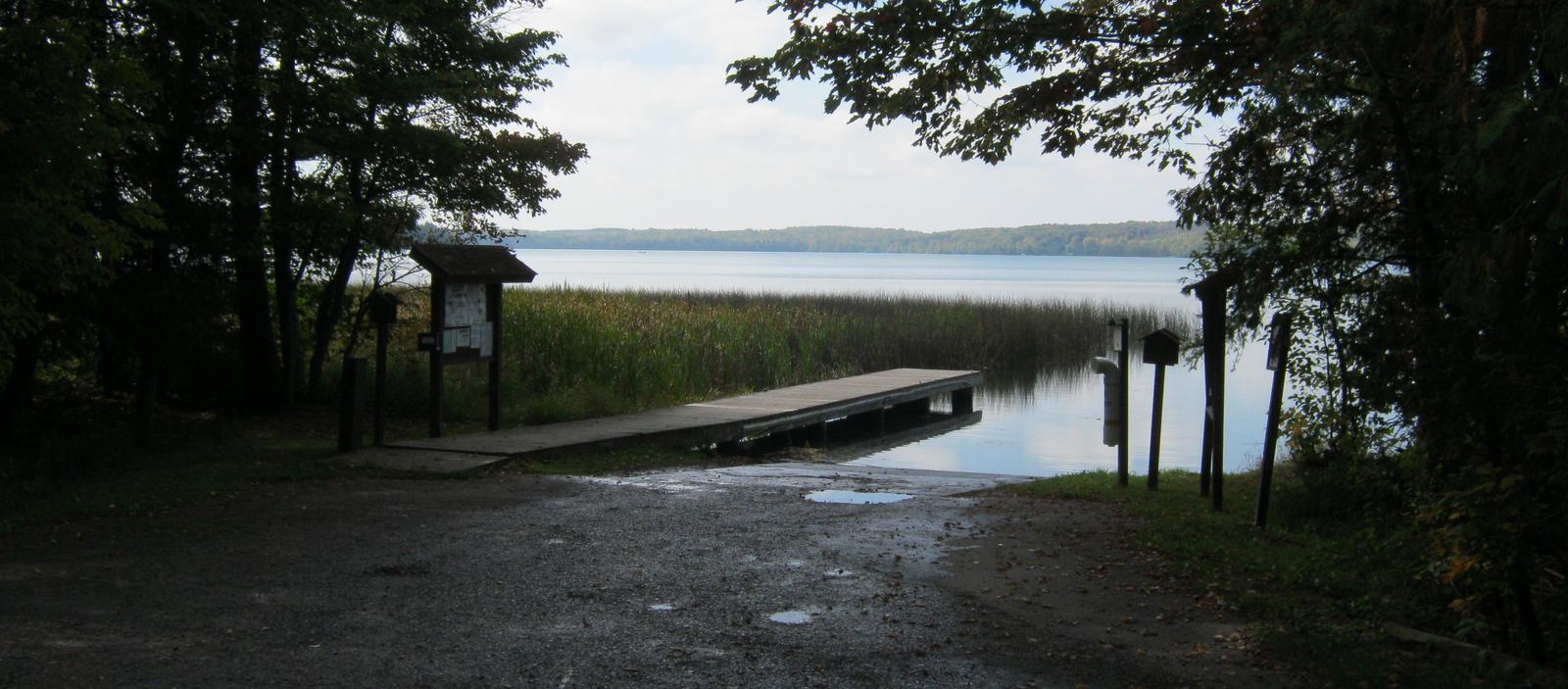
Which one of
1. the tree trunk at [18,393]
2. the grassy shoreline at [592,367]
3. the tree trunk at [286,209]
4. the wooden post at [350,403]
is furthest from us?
the tree trunk at [286,209]

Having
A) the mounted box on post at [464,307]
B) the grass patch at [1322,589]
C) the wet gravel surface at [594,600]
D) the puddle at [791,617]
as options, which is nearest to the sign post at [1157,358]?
the grass patch at [1322,589]

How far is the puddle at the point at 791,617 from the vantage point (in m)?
5.55

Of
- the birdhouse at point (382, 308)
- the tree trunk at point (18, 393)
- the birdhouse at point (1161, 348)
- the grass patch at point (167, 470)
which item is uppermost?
the birdhouse at point (382, 308)

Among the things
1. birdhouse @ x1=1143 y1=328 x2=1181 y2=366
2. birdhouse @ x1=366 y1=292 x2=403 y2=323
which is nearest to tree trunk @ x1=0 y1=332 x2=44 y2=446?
birdhouse @ x1=366 y1=292 x2=403 y2=323

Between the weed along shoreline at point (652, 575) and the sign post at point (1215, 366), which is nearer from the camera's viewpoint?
the weed along shoreline at point (652, 575)

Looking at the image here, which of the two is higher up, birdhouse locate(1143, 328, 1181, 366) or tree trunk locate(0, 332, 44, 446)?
birdhouse locate(1143, 328, 1181, 366)

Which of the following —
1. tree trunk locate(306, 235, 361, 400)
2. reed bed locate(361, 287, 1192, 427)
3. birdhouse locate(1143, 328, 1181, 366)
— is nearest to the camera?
birdhouse locate(1143, 328, 1181, 366)

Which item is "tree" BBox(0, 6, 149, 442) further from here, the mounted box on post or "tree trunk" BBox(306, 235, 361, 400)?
"tree trunk" BBox(306, 235, 361, 400)

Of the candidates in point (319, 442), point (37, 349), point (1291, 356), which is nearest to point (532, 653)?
point (1291, 356)

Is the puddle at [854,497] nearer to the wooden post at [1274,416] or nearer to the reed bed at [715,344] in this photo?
the wooden post at [1274,416]

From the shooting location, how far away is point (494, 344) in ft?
41.2

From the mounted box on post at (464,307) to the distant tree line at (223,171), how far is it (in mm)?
1327

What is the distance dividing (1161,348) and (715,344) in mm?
11991

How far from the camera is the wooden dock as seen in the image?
10.8 metres
